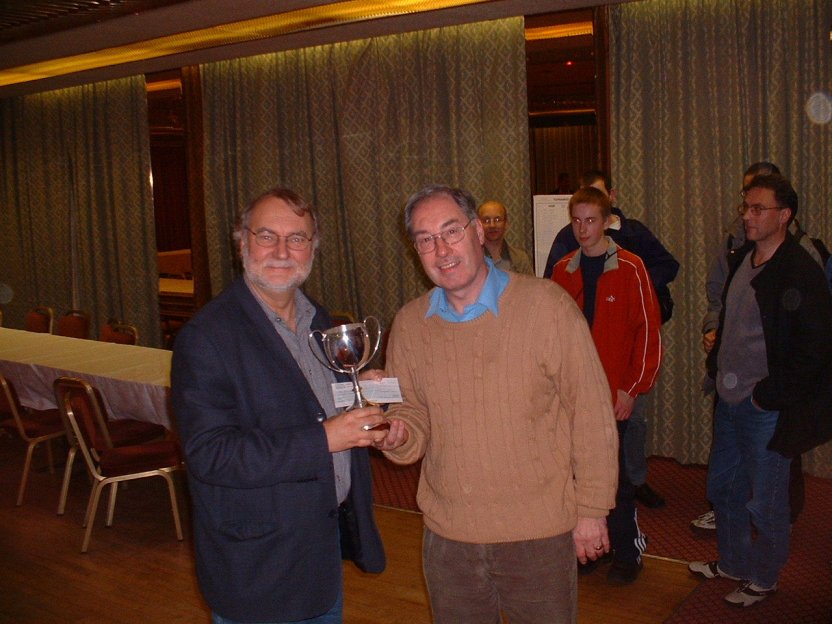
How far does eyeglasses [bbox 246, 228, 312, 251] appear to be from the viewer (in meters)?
1.99

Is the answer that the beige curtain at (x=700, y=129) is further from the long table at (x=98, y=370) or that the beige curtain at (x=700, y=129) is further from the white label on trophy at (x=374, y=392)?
the white label on trophy at (x=374, y=392)

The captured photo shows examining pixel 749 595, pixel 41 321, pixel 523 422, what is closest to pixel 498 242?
pixel 749 595

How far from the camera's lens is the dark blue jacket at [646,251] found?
4074 mm

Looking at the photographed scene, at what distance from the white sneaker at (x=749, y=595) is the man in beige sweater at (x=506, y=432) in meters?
1.57

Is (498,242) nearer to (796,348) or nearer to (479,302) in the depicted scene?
(796,348)

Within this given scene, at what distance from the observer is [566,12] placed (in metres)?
5.23

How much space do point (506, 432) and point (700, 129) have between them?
360cm

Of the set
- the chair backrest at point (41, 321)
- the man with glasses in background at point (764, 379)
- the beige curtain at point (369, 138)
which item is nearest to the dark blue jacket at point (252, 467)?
the man with glasses in background at point (764, 379)

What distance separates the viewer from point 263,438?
1786mm

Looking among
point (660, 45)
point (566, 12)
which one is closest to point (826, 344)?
point (660, 45)

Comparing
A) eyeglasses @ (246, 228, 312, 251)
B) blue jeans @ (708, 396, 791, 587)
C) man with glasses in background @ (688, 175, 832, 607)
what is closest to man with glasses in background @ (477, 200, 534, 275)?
man with glasses in background @ (688, 175, 832, 607)

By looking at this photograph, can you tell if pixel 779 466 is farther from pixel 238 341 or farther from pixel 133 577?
pixel 133 577

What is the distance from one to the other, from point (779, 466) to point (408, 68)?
4009 millimetres

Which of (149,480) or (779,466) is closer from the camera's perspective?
(779,466)
